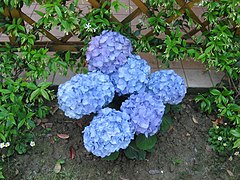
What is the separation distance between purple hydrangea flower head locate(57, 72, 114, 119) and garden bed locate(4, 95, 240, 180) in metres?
0.35

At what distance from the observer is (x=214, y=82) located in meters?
2.53

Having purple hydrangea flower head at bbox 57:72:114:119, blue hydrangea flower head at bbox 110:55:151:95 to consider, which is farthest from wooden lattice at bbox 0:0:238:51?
purple hydrangea flower head at bbox 57:72:114:119

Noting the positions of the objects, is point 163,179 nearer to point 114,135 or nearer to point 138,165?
point 138,165

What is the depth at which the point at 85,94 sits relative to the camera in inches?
70.6

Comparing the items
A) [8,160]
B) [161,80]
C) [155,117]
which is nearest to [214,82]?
[161,80]

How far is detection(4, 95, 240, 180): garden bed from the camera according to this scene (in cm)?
197

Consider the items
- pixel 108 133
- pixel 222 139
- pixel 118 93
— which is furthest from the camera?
pixel 222 139

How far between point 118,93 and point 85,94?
26cm

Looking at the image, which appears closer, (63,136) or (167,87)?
(167,87)

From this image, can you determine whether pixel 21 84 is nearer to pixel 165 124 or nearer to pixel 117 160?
pixel 117 160

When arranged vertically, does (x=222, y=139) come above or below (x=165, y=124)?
below

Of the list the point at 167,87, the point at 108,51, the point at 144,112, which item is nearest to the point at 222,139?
the point at 167,87

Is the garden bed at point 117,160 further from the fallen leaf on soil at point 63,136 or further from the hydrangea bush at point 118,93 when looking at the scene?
the hydrangea bush at point 118,93

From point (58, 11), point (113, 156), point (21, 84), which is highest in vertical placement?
point (58, 11)
